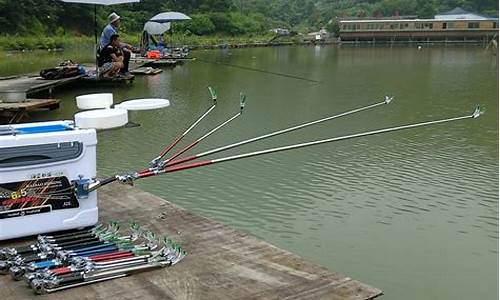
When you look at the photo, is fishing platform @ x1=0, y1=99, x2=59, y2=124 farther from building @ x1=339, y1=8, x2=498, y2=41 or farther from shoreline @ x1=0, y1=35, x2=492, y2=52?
building @ x1=339, y1=8, x2=498, y2=41

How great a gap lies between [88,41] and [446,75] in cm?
2221

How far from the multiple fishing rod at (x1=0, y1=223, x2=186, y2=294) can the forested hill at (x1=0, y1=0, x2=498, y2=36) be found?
1225 inches

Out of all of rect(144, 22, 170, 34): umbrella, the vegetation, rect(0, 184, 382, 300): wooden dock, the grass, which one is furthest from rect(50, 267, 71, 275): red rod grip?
the vegetation

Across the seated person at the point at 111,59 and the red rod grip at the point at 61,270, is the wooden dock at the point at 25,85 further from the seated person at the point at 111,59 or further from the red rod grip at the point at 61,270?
the red rod grip at the point at 61,270

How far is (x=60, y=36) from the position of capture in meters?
34.3

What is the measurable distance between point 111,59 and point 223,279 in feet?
30.3

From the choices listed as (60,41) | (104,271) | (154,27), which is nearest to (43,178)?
(104,271)

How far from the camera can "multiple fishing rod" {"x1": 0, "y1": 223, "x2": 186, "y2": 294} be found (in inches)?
107

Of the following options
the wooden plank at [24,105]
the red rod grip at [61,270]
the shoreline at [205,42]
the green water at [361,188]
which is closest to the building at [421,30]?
the shoreline at [205,42]

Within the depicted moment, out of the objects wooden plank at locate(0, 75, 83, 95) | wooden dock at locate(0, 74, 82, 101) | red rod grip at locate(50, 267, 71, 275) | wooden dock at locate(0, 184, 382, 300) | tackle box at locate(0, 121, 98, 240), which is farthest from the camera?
wooden plank at locate(0, 75, 83, 95)

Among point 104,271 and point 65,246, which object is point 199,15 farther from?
point 104,271

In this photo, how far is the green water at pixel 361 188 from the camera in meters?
4.04

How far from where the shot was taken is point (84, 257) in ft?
9.59

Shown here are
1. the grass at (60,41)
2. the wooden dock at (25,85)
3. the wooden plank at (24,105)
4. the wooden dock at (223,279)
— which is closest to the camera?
the wooden dock at (223,279)
